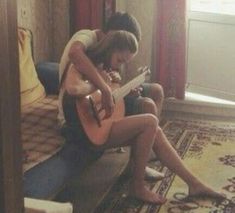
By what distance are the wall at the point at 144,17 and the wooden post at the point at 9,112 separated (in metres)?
3.04

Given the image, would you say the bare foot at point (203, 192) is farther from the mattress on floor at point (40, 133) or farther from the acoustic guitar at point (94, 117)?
the mattress on floor at point (40, 133)

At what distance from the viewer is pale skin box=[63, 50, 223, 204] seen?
6.66 feet

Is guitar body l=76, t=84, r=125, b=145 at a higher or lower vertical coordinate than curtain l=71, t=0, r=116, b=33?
lower

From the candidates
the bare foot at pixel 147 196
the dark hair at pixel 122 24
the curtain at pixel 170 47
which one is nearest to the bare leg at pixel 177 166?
the bare foot at pixel 147 196

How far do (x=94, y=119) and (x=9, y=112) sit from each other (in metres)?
1.43

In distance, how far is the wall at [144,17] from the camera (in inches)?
139

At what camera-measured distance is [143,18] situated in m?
3.57

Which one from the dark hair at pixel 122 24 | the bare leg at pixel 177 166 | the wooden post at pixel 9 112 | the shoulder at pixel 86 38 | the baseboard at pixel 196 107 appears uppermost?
the wooden post at pixel 9 112

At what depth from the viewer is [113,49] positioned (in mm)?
2045

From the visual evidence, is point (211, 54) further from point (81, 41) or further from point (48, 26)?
point (81, 41)

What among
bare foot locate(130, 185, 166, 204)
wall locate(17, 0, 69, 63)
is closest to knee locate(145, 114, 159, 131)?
bare foot locate(130, 185, 166, 204)

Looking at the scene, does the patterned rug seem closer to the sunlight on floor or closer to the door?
the sunlight on floor

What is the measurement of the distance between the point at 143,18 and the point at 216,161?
144 cm

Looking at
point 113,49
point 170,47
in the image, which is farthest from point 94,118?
point 170,47
